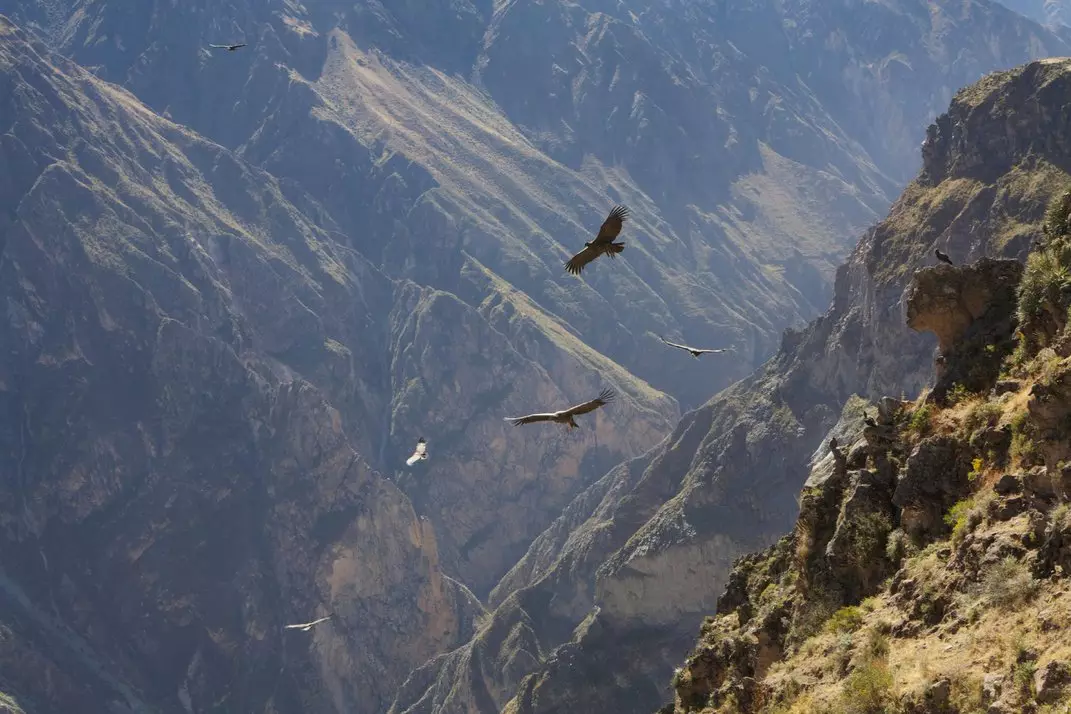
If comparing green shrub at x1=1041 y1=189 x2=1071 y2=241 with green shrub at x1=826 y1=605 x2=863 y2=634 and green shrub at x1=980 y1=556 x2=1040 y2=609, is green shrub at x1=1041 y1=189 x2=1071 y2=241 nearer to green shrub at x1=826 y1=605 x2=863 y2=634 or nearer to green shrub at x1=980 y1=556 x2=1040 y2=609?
green shrub at x1=826 y1=605 x2=863 y2=634

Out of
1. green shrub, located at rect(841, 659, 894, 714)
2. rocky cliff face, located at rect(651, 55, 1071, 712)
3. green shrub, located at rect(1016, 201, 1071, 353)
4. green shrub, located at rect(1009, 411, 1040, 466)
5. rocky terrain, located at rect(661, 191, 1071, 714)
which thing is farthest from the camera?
green shrub, located at rect(1016, 201, 1071, 353)

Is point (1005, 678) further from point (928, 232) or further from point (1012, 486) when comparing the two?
point (928, 232)

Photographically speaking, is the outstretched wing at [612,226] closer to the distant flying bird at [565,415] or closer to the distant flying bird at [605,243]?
the distant flying bird at [605,243]

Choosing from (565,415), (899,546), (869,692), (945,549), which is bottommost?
(565,415)

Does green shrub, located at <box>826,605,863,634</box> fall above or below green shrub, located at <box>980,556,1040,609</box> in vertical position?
below

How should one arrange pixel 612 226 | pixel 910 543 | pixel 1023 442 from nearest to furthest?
pixel 1023 442 < pixel 612 226 < pixel 910 543

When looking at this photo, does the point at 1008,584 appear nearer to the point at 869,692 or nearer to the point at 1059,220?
the point at 869,692

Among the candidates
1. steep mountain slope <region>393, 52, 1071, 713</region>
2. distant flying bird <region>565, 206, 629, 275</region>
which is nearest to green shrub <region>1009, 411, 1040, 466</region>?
distant flying bird <region>565, 206, 629, 275</region>

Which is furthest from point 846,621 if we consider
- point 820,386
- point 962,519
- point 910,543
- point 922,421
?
point 820,386
